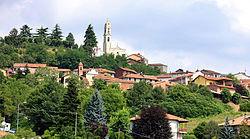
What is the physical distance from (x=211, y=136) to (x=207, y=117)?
62.4ft

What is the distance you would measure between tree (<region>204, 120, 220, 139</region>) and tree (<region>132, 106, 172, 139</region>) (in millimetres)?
8673

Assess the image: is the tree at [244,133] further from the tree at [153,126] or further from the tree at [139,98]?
the tree at [139,98]

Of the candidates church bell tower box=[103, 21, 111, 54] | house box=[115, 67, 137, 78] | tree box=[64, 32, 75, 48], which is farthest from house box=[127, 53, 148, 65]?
house box=[115, 67, 137, 78]

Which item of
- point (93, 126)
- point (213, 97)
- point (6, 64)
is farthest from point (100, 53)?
point (93, 126)

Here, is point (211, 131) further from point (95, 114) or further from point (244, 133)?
point (95, 114)

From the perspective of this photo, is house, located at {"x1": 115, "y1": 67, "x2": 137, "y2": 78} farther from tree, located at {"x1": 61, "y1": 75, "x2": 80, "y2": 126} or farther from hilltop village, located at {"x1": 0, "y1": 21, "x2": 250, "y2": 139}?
tree, located at {"x1": 61, "y1": 75, "x2": 80, "y2": 126}

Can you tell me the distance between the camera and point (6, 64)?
109688 mm

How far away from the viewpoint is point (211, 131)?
188ft

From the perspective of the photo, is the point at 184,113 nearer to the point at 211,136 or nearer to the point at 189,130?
the point at 189,130

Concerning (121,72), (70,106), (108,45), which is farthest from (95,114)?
(108,45)

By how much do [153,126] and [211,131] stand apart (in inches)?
430

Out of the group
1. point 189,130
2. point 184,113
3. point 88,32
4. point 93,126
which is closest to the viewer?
point 93,126

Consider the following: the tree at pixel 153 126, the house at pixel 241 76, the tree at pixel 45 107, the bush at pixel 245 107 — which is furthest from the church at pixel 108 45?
the tree at pixel 153 126

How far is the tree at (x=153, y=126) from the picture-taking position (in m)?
50.6
